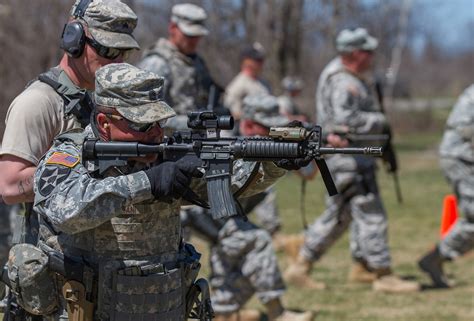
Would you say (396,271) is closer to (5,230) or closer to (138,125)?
(5,230)

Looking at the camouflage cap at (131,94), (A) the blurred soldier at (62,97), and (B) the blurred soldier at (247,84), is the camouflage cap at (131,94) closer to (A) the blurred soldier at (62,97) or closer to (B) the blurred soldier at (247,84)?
(A) the blurred soldier at (62,97)

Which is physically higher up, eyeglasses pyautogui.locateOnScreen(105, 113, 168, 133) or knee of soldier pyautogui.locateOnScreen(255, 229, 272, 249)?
eyeglasses pyautogui.locateOnScreen(105, 113, 168, 133)

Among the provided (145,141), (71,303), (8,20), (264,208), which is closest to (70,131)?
(145,141)

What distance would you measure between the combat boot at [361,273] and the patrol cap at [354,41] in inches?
76.7

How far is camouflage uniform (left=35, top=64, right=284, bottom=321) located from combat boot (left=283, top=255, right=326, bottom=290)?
4719 mm

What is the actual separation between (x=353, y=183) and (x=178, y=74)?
2112 millimetres

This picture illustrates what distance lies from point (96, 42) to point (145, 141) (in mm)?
877

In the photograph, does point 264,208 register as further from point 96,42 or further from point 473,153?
point 96,42

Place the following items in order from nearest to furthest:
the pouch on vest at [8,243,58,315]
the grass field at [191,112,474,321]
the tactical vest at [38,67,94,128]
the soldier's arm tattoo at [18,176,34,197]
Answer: the pouch on vest at [8,243,58,315] < the soldier's arm tattoo at [18,176,34,197] < the tactical vest at [38,67,94,128] < the grass field at [191,112,474,321]

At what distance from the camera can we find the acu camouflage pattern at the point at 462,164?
8609 mm

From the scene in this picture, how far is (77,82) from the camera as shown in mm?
4855

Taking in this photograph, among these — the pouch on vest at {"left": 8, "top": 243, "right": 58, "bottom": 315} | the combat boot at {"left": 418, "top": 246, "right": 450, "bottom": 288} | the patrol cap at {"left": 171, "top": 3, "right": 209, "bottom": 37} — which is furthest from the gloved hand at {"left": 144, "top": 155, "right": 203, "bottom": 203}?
the combat boot at {"left": 418, "top": 246, "right": 450, "bottom": 288}

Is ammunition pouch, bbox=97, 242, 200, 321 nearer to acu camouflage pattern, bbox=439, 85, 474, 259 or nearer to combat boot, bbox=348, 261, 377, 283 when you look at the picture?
acu camouflage pattern, bbox=439, 85, 474, 259

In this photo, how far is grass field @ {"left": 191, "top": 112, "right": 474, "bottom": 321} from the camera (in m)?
8.20
